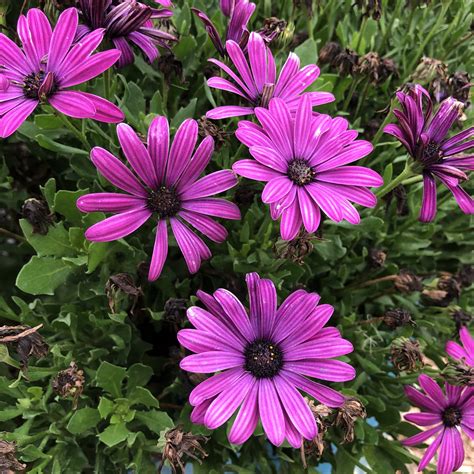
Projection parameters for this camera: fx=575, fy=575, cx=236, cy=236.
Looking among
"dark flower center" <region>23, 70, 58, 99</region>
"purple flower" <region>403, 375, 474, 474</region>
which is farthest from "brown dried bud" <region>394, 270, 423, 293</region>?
"dark flower center" <region>23, 70, 58, 99</region>

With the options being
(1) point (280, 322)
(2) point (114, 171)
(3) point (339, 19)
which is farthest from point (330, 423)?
(3) point (339, 19)

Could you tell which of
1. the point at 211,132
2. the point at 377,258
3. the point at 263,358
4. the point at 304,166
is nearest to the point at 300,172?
the point at 304,166

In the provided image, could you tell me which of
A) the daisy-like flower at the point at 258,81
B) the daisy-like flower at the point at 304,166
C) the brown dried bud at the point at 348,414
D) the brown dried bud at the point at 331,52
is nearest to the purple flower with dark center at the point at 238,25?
the daisy-like flower at the point at 258,81

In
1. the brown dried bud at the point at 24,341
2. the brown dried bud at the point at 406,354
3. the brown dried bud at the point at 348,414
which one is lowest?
the brown dried bud at the point at 24,341

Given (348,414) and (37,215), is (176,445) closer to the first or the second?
(348,414)

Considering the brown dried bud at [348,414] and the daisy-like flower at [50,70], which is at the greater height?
the daisy-like flower at [50,70]

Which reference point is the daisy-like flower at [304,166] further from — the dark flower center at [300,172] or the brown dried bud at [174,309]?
the brown dried bud at [174,309]
